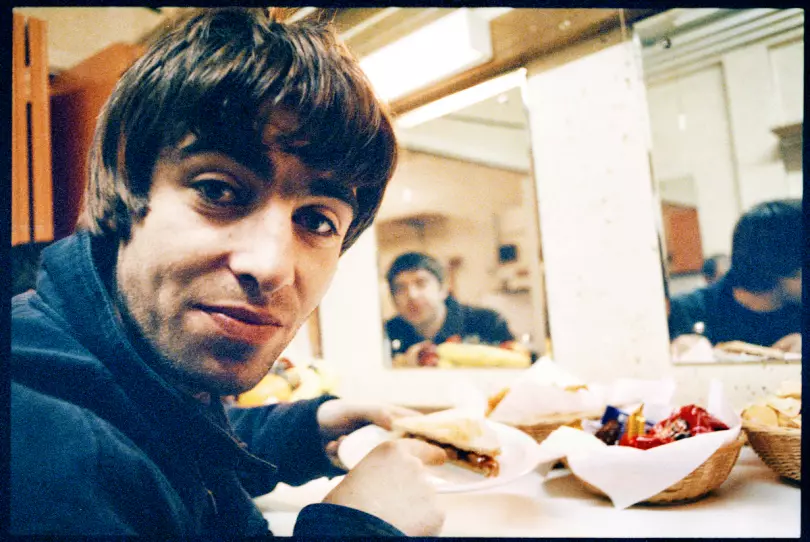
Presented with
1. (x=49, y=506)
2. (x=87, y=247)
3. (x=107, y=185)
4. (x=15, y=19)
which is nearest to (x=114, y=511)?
(x=49, y=506)

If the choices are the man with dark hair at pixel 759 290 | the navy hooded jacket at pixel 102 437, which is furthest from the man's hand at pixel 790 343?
the navy hooded jacket at pixel 102 437

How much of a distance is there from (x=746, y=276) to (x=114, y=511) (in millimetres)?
1204

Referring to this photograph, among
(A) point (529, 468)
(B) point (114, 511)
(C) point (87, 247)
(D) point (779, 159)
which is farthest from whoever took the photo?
(D) point (779, 159)

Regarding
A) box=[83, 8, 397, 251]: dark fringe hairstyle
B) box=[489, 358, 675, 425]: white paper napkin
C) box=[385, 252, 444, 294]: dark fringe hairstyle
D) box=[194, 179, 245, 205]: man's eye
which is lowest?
box=[489, 358, 675, 425]: white paper napkin

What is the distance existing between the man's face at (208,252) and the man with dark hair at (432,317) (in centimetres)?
40

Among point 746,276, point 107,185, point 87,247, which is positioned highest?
point 107,185

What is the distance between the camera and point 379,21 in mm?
990

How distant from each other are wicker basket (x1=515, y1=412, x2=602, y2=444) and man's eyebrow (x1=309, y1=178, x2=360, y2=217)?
1.84 ft

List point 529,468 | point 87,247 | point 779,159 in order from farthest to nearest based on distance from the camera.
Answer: point 779,159 → point 529,468 → point 87,247

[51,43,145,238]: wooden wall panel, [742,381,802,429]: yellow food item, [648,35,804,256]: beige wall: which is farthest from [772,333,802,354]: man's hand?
[51,43,145,238]: wooden wall panel

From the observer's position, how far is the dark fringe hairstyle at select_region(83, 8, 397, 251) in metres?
0.82

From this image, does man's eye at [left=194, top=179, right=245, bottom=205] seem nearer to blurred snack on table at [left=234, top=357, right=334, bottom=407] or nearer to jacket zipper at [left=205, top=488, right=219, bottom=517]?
blurred snack on table at [left=234, top=357, right=334, bottom=407]

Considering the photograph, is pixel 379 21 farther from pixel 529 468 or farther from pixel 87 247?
pixel 529 468

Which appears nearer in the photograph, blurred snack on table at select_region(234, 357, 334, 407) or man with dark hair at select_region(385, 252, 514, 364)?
blurred snack on table at select_region(234, 357, 334, 407)
